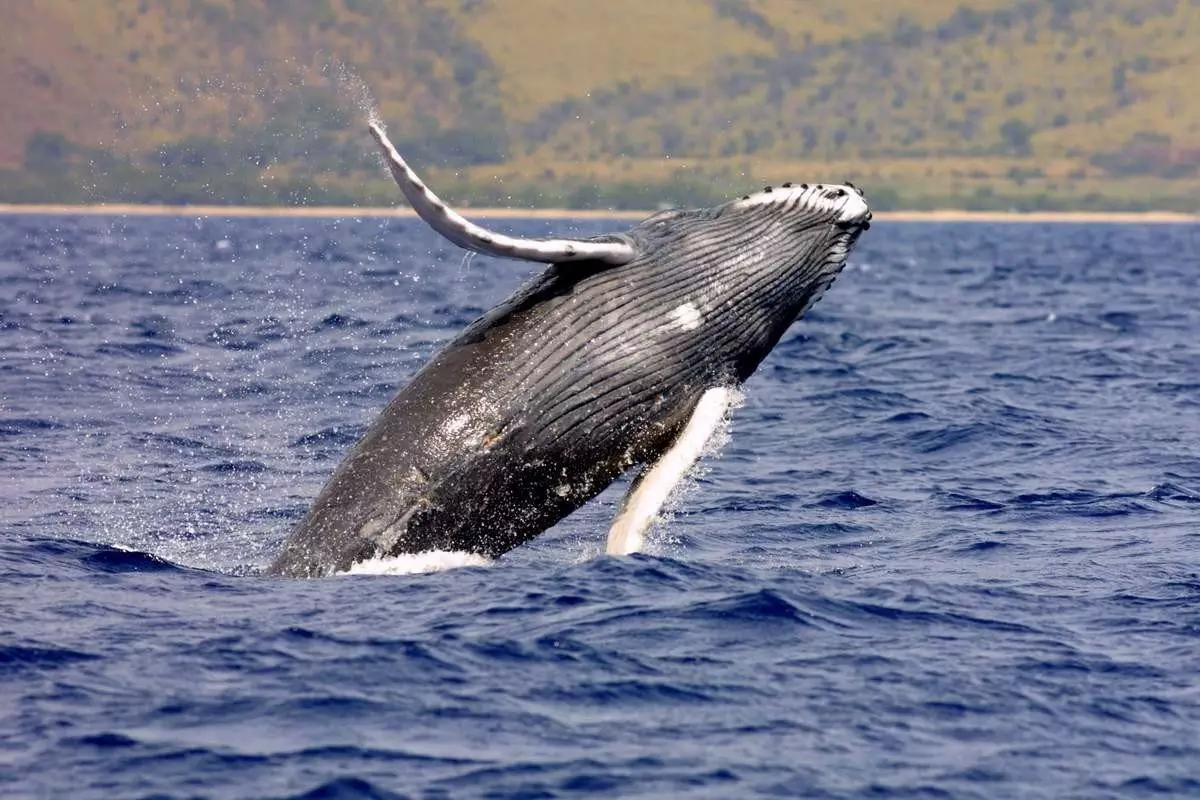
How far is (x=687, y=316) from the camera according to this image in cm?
1081

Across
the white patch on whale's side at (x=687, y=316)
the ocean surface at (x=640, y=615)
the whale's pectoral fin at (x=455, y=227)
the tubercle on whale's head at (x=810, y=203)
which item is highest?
the tubercle on whale's head at (x=810, y=203)

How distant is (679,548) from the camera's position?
1247cm

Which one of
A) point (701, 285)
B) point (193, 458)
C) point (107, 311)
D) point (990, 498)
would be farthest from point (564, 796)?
point (107, 311)

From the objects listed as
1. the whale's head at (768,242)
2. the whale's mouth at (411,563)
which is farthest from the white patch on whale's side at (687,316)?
the whale's mouth at (411,563)

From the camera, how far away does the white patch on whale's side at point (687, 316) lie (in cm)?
1078

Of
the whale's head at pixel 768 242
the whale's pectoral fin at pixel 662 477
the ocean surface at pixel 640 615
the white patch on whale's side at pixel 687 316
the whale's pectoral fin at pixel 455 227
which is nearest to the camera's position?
the ocean surface at pixel 640 615

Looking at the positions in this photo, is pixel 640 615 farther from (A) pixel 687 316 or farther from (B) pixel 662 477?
(A) pixel 687 316

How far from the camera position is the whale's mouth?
33.5 ft

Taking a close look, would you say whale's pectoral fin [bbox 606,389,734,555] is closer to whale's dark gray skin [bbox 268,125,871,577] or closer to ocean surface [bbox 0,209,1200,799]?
whale's dark gray skin [bbox 268,125,871,577]

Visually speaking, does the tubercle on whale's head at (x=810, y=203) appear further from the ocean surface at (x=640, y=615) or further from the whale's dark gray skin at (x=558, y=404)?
the ocean surface at (x=640, y=615)

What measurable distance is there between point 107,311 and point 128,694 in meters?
23.7

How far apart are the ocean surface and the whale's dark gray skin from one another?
1.29ft

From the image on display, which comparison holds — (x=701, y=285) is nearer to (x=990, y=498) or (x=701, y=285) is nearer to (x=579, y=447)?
(x=579, y=447)

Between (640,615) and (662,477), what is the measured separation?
109 centimetres
